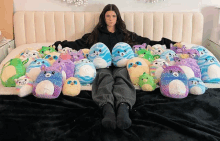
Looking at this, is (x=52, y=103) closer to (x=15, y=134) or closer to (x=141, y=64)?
(x=15, y=134)

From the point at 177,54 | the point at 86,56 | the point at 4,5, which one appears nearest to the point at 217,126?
the point at 177,54

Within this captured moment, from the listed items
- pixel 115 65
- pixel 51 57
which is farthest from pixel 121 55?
pixel 51 57

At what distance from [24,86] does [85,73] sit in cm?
46

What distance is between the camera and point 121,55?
188 cm

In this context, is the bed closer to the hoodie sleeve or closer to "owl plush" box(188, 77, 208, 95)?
"owl plush" box(188, 77, 208, 95)

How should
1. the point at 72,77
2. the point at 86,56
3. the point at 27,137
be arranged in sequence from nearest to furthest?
the point at 27,137
the point at 72,77
the point at 86,56

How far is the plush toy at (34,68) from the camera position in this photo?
1.65 metres

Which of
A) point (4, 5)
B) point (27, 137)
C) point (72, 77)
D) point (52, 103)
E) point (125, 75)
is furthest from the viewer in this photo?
point (4, 5)

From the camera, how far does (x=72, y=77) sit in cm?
160

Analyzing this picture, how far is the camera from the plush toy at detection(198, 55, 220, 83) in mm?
1694

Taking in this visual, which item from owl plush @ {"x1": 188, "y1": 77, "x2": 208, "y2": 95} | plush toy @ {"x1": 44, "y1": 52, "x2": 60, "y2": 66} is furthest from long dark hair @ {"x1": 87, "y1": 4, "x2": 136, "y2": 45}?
owl plush @ {"x1": 188, "y1": 77, "x2": 208, "y2": 95}

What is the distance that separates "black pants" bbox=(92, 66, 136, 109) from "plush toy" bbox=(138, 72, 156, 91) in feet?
0.28

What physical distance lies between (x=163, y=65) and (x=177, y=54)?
383mm

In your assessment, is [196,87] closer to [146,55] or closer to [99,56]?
[146,55]
